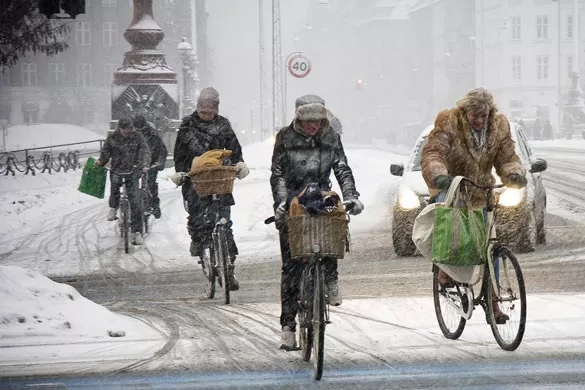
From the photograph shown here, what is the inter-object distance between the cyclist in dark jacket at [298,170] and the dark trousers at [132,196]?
869 centimetres

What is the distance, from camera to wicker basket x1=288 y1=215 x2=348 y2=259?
7176mm

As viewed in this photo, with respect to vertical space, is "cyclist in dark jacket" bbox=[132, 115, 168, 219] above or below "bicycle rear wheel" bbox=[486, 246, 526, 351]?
above

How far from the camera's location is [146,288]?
12695mm

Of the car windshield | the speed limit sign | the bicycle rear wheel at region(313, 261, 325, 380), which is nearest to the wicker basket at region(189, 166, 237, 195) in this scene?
the bicycle rear wheel at region(313, 261, 325, 380)

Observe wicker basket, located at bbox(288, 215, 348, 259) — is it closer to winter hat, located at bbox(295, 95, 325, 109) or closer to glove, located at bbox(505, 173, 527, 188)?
winter hat, located at bbox(295, 95, 325, 109)

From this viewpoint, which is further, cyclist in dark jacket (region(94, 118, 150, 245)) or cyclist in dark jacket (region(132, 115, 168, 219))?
cyclist in dark jacket (region(132, 115, 168, 219))

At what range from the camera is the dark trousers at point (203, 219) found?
11195 mm

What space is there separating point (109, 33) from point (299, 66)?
7376 cm

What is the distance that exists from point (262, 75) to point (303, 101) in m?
56.6

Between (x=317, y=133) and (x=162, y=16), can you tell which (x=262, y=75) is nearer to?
(x=162, y=16)

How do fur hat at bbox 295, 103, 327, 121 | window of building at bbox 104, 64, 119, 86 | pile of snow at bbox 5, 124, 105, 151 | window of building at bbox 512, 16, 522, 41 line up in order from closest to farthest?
fur hat at bbox 295, 103, 327, 121
pile of snow at bbox 5, 124, 105, 151
window of building at bbox 512, 16, 522, 41
window of building at bbox 104, 64, 119, 86

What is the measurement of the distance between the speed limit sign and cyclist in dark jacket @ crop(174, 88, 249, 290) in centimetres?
1729

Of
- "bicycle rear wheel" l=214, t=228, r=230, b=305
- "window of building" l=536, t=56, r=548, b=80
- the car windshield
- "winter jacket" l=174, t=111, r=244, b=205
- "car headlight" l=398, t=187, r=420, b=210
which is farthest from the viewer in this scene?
"window of building" l=536, t=56, r=548, b=80

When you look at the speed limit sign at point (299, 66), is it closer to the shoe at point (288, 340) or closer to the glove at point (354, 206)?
the shoe at point (288, 340)
